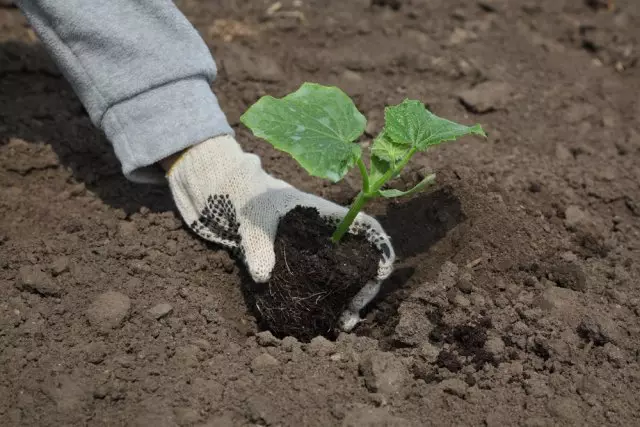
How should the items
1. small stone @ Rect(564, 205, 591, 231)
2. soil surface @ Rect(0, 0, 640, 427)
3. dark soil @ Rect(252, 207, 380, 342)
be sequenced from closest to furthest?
soil surface @ Rect(0, 0, 640, 427) < dark soil @ Rect(252, 207, 380, 342) < small stone @ Rect(564, 205, 591, 231)

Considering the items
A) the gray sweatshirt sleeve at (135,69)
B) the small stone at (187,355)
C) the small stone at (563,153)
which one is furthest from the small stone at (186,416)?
the small stone at (563,153)

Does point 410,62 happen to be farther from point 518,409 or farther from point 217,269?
point 518,409

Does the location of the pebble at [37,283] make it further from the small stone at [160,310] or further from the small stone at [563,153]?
the small stone at [563,153]

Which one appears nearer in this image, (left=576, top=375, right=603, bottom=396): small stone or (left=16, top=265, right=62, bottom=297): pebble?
(left=576, top=375, right=603, bottom=396): small stone

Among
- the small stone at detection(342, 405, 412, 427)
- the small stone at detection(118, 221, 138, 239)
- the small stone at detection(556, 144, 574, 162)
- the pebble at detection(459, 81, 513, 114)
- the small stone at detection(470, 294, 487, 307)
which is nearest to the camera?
the small stone at detection(342, 405, 412, 427)

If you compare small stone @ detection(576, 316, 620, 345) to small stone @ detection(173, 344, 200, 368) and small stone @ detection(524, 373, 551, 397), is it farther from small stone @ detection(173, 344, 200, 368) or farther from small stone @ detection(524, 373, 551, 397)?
small stone @ detection(173, 344, 200, 368)

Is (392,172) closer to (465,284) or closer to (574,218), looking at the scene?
(465,284)

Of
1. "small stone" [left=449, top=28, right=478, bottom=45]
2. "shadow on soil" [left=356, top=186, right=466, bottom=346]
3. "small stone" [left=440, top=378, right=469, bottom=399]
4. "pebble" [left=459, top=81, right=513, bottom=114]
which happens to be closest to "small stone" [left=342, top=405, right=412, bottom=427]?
"small stone" [left=440, top=378, right=469, bottom=399]
